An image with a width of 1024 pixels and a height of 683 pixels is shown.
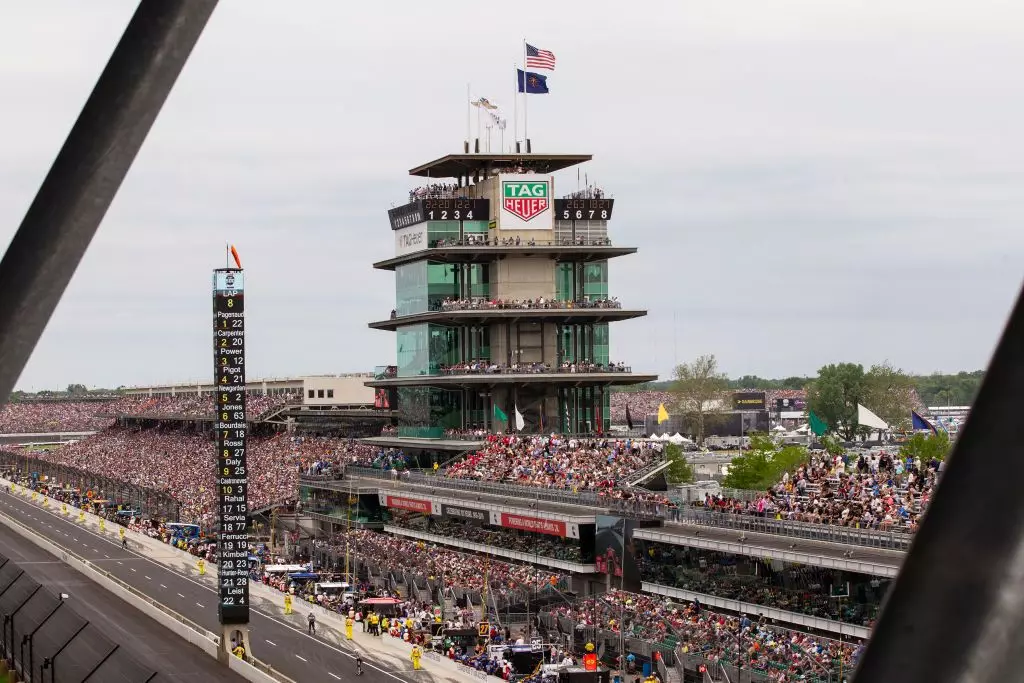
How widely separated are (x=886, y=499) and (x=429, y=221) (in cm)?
4330

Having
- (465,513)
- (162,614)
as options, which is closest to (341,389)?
(465,513)

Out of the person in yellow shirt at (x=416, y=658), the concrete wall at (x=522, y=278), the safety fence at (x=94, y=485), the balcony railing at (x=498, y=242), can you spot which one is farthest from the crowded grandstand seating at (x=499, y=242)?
the person in yellow shirt at (x=416, y=658)

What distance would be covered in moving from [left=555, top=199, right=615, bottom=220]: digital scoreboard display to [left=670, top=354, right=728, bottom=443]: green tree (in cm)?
9213

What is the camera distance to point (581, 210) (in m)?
77.9

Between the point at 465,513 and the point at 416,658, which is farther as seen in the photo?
the point at 465,513

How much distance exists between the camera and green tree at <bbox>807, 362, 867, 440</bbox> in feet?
517

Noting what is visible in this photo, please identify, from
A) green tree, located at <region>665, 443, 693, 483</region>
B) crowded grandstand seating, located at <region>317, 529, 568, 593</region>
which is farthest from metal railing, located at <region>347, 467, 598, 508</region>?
green tree, located at <region>665, 443, 693, 483</region>

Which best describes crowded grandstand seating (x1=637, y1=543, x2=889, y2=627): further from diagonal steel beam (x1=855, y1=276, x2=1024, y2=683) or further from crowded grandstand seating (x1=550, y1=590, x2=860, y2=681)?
diagonal steel beam (x1=855, y1=276, x2=1024, y2=683)

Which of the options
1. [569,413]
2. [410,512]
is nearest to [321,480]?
[410,512]

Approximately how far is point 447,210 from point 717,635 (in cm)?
4338

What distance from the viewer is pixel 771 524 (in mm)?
40406

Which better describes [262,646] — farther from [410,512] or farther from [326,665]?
[410,512]

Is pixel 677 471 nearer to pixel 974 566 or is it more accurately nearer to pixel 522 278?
pixel 522 278

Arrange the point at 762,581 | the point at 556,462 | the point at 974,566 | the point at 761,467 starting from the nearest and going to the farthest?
the point at 974,566, the point at 762,581, the point at 556,462, the point at 761,467
